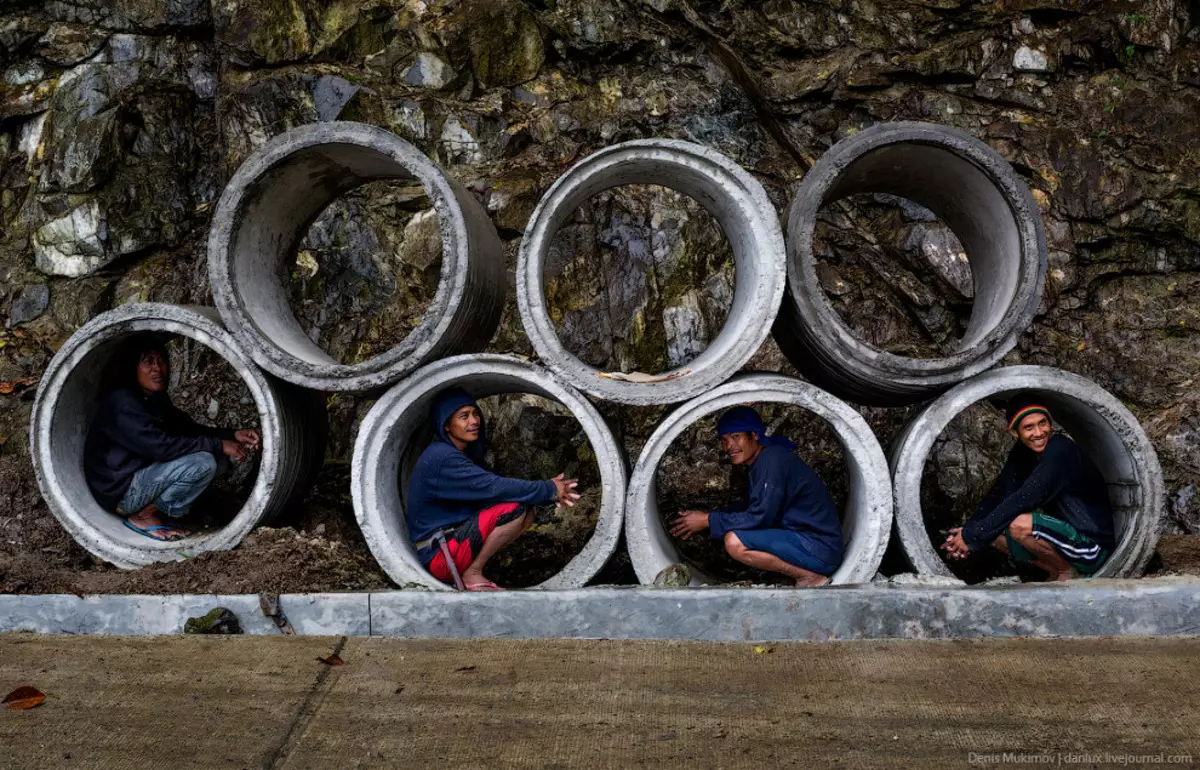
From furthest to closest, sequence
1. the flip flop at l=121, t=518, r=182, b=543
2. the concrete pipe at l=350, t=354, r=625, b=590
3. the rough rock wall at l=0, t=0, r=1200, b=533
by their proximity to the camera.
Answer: the rough rock wall at l=0, t=0, r=1200, b=533, the flip flop at l=121, t=518, r=182, b=543, the concrete pipe at l=350, t=354, r=625, b=590

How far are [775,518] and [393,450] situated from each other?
222 centimetres

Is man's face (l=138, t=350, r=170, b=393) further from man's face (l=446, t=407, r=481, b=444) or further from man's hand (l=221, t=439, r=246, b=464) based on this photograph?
man's face (l=446, t=407, r=481, b=444)

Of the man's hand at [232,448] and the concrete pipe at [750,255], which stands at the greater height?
the concrete pipe at [750,255]

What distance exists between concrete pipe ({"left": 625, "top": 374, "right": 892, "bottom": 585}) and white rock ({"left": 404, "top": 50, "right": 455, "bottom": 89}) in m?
5.02

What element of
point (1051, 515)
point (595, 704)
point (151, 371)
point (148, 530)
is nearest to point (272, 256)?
point (151, 371)

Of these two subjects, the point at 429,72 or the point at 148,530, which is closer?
the point at 148,530

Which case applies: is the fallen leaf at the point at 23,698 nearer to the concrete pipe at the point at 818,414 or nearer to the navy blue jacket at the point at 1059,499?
the concrete pipe at the point at 818,414

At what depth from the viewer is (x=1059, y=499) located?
5660 mm

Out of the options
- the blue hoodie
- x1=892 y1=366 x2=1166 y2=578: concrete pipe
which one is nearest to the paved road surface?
x1=892 y1=366 x2=1166 y2=578: concrete pipe

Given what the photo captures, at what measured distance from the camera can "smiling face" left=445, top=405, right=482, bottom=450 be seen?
5.95m

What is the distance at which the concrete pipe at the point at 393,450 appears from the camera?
552 cm

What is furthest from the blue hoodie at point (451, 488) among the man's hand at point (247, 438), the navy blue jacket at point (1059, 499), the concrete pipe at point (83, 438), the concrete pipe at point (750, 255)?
the navy blue jacket at point (1059, 499)

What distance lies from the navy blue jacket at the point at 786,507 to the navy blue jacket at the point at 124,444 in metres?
3.29

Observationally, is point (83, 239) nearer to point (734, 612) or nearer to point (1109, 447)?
point (734, 612)
